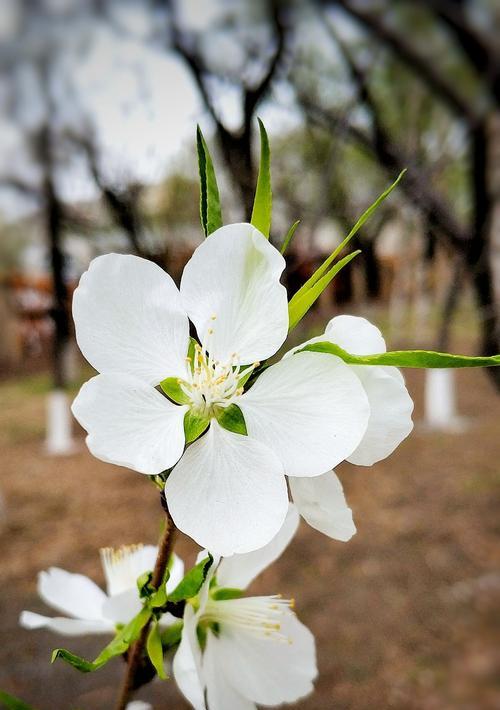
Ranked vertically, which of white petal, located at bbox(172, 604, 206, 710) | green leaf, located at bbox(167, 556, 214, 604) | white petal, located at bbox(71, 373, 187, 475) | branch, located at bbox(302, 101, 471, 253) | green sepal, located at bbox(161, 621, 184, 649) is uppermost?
white petal, located at bbox(71, 373, 187, 475)

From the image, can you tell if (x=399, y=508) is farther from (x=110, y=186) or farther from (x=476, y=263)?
(x=110, y=186)

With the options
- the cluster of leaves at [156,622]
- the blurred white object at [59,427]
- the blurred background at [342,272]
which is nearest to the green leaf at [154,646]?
the cluster of leaves at [156,622]

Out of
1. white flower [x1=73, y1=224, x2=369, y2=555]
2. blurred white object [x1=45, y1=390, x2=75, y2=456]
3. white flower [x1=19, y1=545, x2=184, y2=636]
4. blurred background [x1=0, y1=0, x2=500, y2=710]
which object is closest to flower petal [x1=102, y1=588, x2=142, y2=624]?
white flower [x1=19, y1=545, x2=184, y2=636]

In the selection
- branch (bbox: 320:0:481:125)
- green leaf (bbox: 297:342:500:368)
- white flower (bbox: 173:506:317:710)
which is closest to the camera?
green leaf (bbox: 297:342:500:368)

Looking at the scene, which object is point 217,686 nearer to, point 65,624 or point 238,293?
point 65,624

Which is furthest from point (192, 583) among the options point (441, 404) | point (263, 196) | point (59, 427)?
point (441, 404)

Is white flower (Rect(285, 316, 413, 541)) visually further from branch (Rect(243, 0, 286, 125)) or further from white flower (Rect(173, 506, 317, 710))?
branch (Rect(243, 0, 286, 125))
